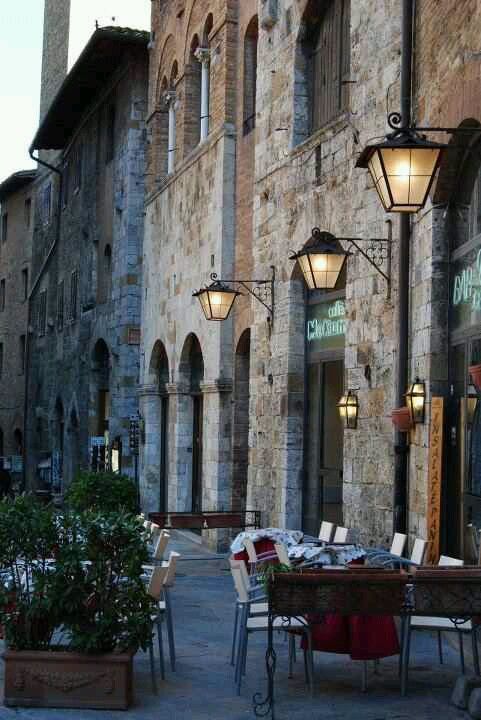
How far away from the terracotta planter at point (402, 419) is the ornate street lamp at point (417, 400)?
0.29ft

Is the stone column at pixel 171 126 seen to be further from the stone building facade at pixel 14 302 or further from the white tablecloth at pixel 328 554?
the stone building facade at pixel 14 302

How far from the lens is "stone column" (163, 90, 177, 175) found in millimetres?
21812

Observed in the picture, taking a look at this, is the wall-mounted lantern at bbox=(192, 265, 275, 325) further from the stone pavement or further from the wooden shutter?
the stone pavement

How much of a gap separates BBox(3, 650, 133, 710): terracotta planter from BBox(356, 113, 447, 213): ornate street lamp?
3382 millimetres

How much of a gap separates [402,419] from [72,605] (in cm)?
421

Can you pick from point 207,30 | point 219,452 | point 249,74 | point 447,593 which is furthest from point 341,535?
point 207,30

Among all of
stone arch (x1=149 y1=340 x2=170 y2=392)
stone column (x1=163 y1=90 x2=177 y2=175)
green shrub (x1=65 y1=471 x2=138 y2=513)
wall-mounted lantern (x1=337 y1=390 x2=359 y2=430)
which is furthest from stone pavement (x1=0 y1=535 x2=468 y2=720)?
stone column (x1=163 y1=90 x2=177 y2=175)

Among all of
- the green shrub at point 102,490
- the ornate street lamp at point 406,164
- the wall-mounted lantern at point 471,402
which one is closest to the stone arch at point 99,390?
the green shrub at point 102,490

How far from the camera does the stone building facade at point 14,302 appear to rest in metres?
38.8

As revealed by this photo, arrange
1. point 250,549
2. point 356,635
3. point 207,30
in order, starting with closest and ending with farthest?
1. point 356,635
2. point 250,549
3. point 207,30

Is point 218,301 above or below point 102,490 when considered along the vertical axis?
above

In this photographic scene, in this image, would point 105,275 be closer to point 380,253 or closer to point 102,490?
point 102,490

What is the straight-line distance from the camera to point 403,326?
428 inches

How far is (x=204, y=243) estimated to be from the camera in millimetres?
18859
